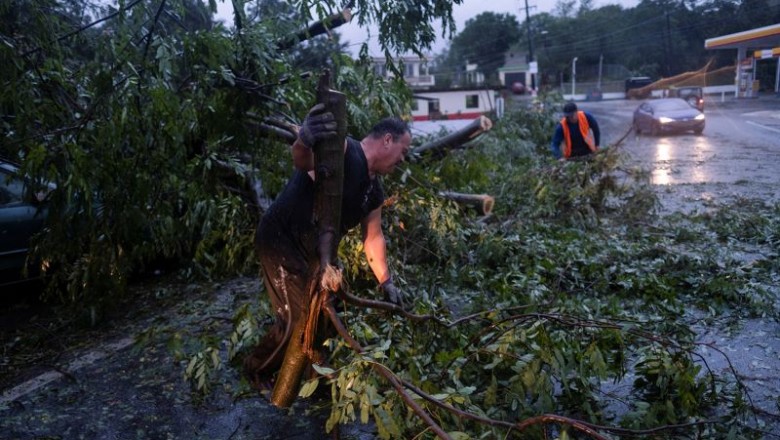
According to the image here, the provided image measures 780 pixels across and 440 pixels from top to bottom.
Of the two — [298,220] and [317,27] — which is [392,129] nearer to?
[298,220]

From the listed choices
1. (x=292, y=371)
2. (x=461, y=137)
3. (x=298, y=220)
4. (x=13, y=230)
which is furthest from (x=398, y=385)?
(x=461, y=137)

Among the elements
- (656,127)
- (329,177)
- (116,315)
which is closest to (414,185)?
(116,315)

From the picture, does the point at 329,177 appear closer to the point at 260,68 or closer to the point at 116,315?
the point at 260,68

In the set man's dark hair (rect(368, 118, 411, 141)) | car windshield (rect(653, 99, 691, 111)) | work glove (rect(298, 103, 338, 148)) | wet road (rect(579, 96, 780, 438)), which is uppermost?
work glove (rect(298, 103, 338, 148))

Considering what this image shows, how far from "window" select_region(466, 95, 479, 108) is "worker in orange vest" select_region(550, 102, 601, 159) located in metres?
20.5

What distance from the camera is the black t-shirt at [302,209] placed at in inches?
119

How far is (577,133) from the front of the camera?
8.19 meters

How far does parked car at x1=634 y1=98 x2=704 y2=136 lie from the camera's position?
12.0 meters

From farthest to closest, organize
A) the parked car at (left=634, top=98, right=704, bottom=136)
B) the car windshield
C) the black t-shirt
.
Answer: the car windshield → the parked car at (left=634, top=98, right=704, bottom=136) → the black t-shirt

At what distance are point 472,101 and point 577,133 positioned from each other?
20.9 metres

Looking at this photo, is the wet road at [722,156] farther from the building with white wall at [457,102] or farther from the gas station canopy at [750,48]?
the building with white wall at [457,102]

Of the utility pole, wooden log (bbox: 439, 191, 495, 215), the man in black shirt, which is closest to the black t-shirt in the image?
the man in black shirt

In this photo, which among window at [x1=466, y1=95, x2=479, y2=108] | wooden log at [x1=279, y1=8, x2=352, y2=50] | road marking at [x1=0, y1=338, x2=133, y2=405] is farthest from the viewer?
window at [x1=466, y1=95, x2=479, y2=108]

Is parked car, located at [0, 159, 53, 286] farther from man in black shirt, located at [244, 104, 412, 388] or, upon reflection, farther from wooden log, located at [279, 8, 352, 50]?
man in black shirt, located at [244, 104, 412, 388]
